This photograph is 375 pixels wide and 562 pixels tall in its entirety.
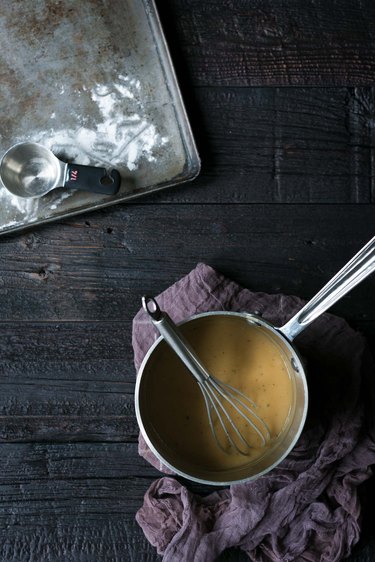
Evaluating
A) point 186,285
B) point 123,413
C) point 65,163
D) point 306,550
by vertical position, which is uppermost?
point 65,163

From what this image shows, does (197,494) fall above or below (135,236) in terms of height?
below

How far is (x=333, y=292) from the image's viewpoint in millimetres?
658

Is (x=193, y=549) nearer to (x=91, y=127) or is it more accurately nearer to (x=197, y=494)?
(x=197, y=494)

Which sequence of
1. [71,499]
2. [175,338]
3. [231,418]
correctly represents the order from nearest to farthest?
[175,338] → [231,418] → [71,499]

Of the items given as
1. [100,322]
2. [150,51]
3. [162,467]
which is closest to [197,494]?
[162,467]

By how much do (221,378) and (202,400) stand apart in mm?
30

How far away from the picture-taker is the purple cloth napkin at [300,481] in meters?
0.79

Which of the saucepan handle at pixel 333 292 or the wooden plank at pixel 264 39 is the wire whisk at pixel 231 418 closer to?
the saucepan handle at pixel 333 292

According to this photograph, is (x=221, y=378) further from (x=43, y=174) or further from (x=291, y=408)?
(x=43, y=174)

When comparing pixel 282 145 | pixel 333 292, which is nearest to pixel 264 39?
pixel 282 145

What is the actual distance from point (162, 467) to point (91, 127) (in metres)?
0.40

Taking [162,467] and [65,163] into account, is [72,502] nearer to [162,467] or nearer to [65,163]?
[162,467]

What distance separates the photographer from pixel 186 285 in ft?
2.74

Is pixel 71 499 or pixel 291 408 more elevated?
pixel 291 408
